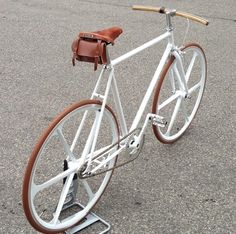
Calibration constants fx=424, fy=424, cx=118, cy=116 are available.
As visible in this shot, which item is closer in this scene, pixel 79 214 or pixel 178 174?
pixel 79 214

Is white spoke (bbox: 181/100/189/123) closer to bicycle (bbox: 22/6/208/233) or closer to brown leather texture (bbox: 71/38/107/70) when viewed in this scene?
bicycle (bbox: 22/6/208/233)

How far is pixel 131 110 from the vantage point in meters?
4.11

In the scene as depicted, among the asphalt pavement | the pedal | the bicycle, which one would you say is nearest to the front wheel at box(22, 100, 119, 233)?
the bicycle

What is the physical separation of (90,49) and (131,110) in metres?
1.84

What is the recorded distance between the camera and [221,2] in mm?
7719

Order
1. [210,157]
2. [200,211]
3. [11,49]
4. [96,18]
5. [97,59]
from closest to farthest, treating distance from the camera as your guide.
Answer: [97,59]
[200,211]
[210,157]
[11,49]
[96,18]

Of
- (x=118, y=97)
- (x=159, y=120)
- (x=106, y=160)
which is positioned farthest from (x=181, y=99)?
(x=106, y=160)

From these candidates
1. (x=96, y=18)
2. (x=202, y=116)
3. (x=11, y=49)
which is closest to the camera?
(x=202, y=116)

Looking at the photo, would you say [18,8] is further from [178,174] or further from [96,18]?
[178,174]

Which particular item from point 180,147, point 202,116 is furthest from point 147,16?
point 180,147

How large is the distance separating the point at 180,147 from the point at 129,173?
59 centimetres

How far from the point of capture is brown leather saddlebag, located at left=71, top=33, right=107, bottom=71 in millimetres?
2304

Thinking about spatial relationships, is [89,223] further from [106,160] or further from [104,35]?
[104,35]

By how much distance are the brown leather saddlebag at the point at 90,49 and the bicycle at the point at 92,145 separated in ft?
0.42
